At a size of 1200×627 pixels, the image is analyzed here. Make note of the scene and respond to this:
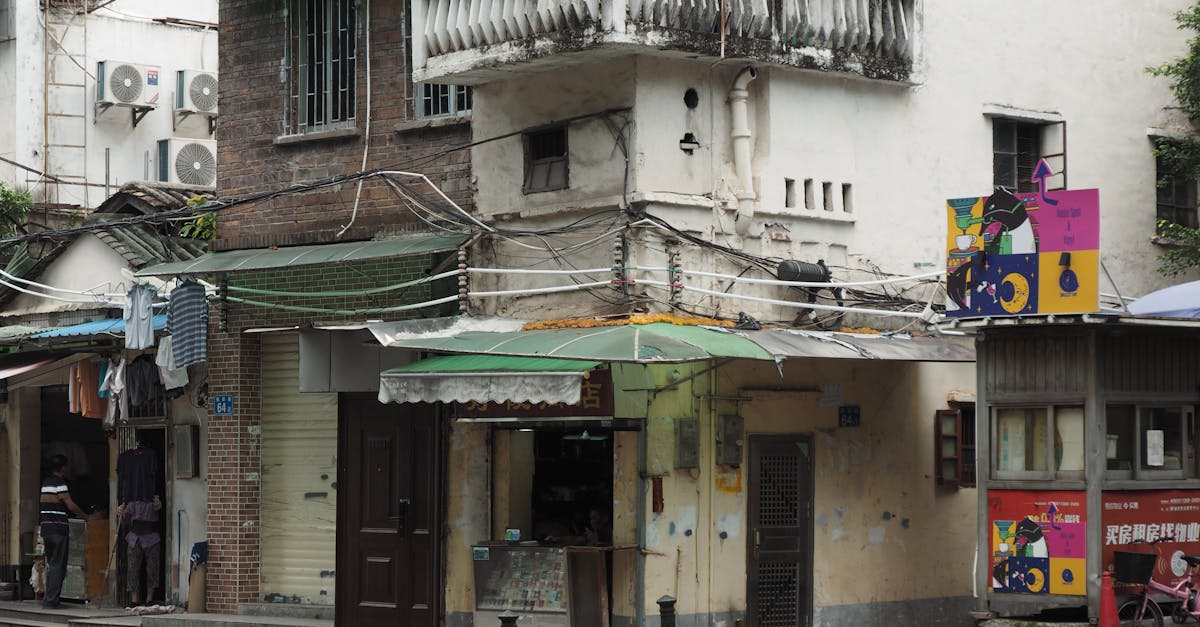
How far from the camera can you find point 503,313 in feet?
52.9

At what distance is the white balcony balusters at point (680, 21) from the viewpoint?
1462 centimetres

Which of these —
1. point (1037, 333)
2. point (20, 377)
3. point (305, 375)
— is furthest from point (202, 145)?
point (1037, 333)

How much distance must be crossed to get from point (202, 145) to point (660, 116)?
12.3 metres

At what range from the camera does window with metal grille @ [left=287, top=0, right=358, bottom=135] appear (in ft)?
58.2

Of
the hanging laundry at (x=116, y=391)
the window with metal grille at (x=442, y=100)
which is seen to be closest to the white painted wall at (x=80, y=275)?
the hanging laundry at (x=116, y=391)

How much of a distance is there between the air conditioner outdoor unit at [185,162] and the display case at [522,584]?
1165 cm

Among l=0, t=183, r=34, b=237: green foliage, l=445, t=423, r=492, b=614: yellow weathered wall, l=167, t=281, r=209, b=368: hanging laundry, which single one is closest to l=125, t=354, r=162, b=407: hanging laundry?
l=167, t=281, r=209, b=368: hanging laundry

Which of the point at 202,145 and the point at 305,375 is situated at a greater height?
the point at 202,145

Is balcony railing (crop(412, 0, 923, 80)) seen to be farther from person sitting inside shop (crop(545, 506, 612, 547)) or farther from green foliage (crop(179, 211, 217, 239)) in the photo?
person sitting inside shop (crop(545, 506, 612, 547))

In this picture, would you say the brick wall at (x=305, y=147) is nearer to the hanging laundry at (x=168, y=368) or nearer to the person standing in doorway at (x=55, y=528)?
the hanging laundry at (x=168, y=368)

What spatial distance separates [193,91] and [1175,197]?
14318 millimetres

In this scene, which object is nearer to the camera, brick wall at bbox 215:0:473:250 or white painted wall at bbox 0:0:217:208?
brick wall at bbox 215:0:473:250

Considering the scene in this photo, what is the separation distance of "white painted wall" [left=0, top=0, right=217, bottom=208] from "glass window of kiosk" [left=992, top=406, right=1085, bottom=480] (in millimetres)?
15001

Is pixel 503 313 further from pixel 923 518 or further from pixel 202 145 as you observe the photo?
pixel 202 145
